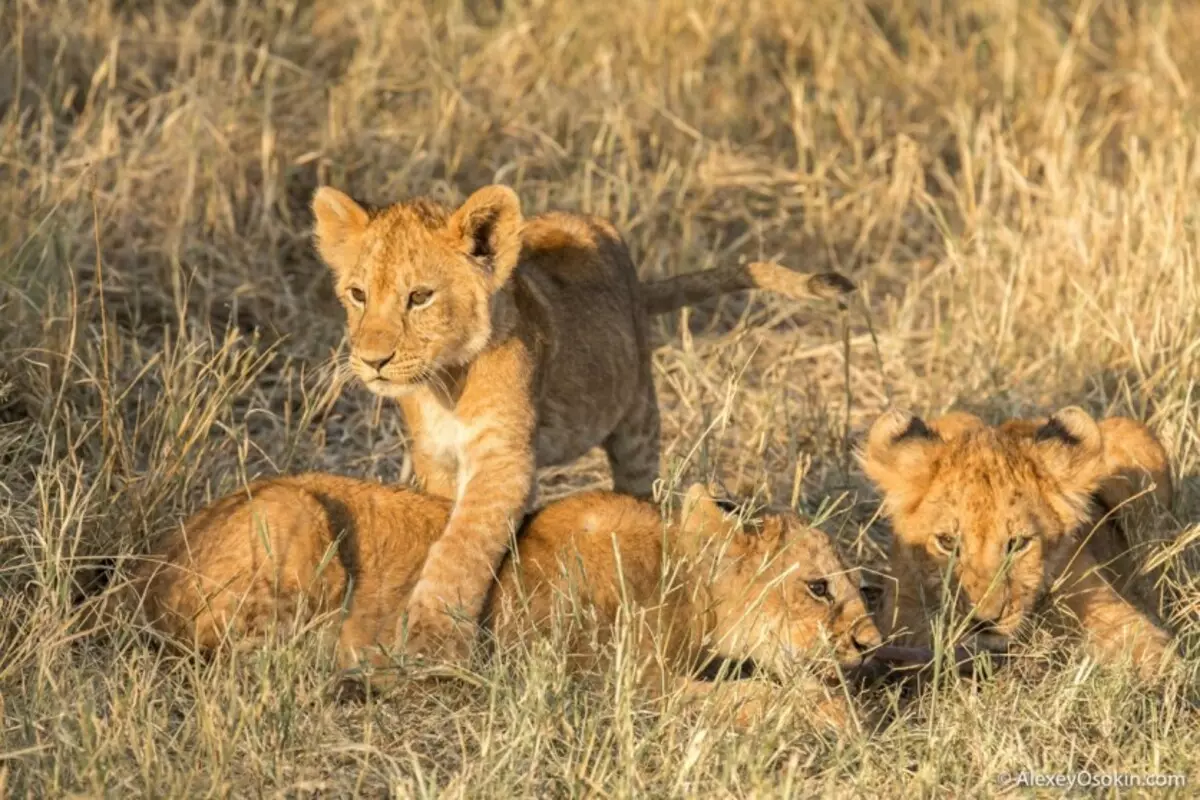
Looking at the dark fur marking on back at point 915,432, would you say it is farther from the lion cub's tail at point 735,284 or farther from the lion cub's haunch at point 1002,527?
the lion cub's tail at point 735,284

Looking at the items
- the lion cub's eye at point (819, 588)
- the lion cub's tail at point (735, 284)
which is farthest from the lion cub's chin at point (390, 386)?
the lion cub's tail at point (735, 284)

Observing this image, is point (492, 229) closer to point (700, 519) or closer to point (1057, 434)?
point (700, 519)

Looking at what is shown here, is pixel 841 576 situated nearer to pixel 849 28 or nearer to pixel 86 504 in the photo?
pixel 86 504

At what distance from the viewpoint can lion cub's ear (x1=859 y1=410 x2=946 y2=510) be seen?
578 centimetres

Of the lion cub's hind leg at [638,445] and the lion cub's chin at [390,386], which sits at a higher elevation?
the lion cub's chin at [390,386]

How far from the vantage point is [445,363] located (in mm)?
5664

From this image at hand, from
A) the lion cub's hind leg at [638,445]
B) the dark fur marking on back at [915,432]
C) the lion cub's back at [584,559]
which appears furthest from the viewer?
the lion cub's hind leg at [638,445]

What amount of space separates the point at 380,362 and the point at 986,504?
1.78 m

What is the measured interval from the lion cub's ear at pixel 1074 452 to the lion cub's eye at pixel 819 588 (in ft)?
2.58

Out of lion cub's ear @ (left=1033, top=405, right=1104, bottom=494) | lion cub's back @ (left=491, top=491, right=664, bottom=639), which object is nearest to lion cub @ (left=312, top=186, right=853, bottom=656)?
lion cub's back @ (left=491, top=491, right=664, bottom=639)

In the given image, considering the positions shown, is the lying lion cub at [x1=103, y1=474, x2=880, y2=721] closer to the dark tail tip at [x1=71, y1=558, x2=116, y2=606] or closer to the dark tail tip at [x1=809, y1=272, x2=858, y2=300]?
the dark tail tip at [x1=71, y1=558, x2=116, y2=606]

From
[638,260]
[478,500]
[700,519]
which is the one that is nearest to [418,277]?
[478,500]

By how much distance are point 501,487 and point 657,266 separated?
2.89 metres

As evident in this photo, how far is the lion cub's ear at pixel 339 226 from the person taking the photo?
18.9ft
